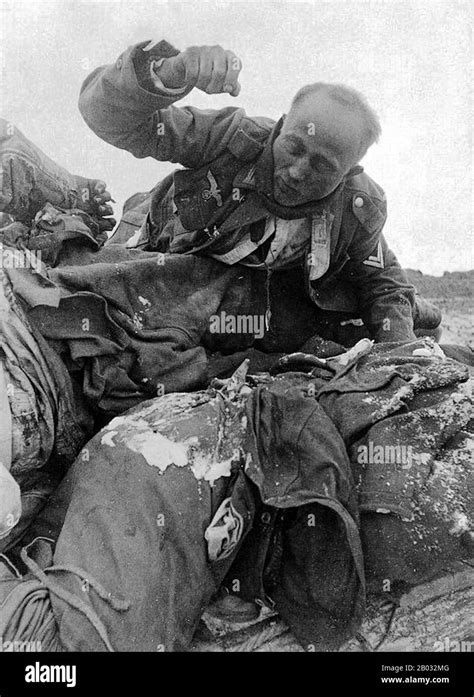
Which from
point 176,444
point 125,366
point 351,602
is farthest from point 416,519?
point 125,366

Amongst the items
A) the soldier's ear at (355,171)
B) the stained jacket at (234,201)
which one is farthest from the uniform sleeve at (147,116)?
the soldier's ear at (355,171)

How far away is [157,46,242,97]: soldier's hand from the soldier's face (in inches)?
7.9

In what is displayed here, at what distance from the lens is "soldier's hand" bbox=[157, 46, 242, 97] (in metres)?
1.38

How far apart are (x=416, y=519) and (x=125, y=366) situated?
2.18 feet

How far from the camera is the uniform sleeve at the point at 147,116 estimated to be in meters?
1.43

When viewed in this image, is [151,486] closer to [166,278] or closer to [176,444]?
[176,444]

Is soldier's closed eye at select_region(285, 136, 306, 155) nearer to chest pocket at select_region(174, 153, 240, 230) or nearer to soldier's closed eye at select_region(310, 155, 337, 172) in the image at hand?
soldier's closed eye at select_region(310, 155, 337, 172)

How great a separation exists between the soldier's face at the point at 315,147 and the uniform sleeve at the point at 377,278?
0.63 feet

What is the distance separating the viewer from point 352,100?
1595 mm
